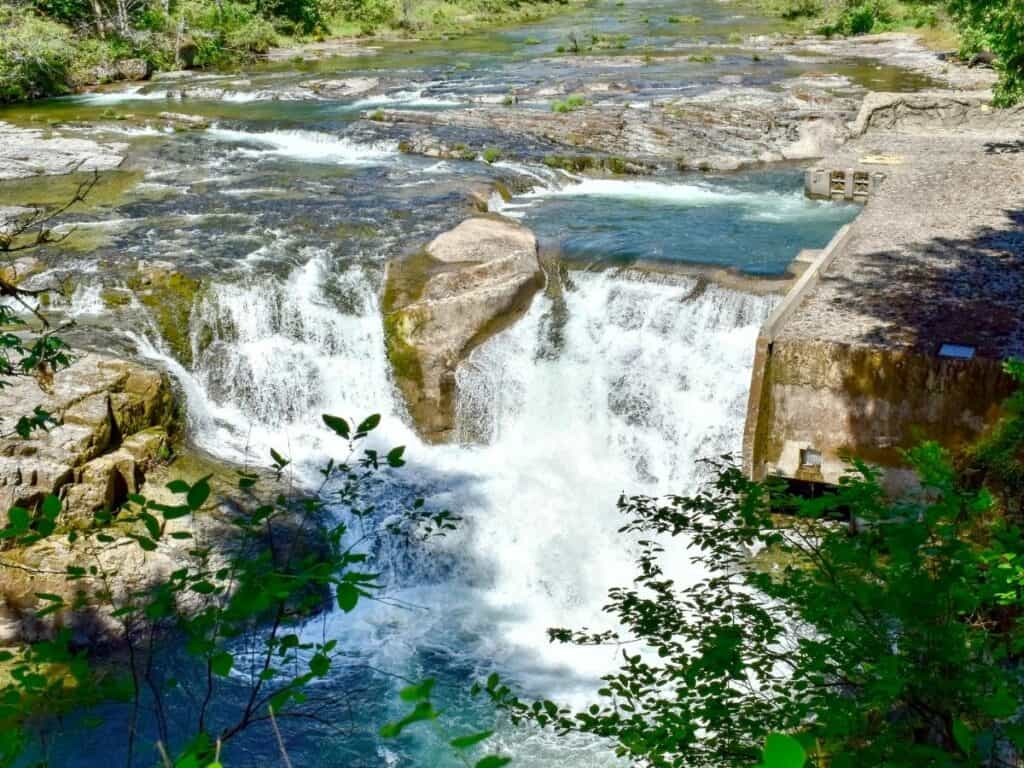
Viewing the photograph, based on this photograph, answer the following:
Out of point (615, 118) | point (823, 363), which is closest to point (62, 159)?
point (615, 118)

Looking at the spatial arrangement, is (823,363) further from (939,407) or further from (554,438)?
(554,438)

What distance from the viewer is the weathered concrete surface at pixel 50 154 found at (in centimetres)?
1820

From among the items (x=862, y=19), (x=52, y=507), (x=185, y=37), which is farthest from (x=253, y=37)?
(x=52, y=507)

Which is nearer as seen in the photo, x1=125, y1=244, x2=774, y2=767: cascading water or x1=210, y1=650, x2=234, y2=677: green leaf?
x1=210, y1=650, x2=234, y2=677: green leaf

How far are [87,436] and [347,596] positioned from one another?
8025 millimetres

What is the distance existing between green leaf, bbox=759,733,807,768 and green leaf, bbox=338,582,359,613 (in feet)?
4.37

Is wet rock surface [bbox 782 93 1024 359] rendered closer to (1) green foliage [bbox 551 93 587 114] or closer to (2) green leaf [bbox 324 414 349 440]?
(1) green foliage [bbox 551 93 587 114]

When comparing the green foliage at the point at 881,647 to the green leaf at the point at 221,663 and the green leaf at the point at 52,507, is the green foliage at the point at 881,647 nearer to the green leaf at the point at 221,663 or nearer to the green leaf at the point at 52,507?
the green leaf at the point at 221,663

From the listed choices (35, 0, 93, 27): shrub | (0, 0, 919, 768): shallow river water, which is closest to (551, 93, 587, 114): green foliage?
(0, 0, 919, 768): shallow river water

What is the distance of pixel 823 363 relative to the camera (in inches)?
372

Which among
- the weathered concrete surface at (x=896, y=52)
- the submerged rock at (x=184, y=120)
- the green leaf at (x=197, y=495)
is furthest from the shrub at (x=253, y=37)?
the green leaf at (x=197, y=495)

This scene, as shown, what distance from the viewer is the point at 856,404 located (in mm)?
9344

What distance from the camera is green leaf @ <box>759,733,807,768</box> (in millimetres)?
1503

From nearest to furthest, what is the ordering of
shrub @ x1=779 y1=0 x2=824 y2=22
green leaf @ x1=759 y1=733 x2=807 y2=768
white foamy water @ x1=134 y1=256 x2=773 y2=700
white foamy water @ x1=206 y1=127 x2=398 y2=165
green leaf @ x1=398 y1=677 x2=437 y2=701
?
green leaf @ x1=759 y1=733 x2=807 y2=768, green leaf @ x1=398 y1=677 x2=437 y2=701, white foamy water @ x1=134 y1=256 x2=773 y2=700, white foamy water @ x1=206 y1=127 x2=398 y2=165, shrub @ x1=779 y1=0 x2=824 y2=22
